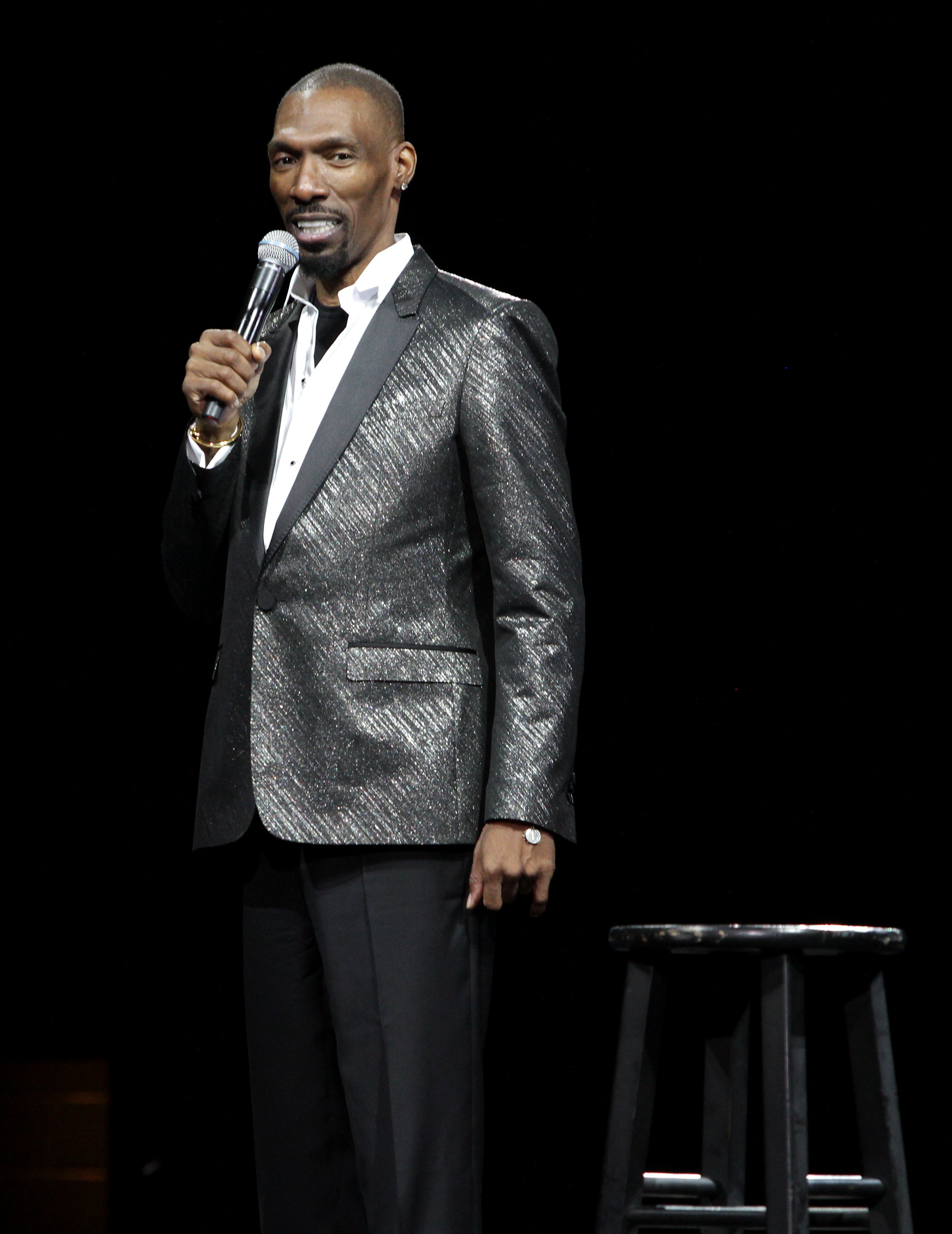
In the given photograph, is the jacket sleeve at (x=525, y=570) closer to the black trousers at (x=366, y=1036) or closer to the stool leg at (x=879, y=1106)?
the black trousers at (x=366, y=1036)

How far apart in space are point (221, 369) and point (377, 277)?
0.86 feet

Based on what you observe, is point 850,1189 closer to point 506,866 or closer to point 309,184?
point 506,866

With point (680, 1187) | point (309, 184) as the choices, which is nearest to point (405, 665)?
point (309, 184)

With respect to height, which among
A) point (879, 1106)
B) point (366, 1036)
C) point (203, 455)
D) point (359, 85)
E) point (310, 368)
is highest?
point (359, 85)

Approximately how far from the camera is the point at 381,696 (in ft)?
4.73

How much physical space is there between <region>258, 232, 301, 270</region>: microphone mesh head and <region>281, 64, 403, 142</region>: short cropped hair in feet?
0.54

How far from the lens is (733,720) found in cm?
254

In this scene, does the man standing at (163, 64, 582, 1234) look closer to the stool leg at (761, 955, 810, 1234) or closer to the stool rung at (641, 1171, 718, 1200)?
the stool leg at (761, 955, 810, 1234)

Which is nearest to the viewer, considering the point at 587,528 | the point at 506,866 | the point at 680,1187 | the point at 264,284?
the point at 506,866

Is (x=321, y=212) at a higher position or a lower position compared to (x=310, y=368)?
higher

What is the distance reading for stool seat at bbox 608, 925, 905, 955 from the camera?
1469mm

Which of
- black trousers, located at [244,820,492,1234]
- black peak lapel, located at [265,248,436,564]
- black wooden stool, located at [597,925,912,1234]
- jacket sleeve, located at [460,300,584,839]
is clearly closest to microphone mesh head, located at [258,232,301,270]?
black peak lapel, located at [265,248,436,564]

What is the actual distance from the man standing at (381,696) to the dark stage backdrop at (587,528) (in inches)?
41.5

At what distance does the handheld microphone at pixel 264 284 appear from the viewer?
4.78 feet
